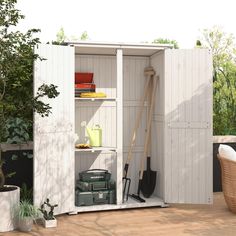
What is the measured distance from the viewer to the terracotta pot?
4.40 metres

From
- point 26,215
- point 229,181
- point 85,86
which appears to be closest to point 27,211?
point 26,215

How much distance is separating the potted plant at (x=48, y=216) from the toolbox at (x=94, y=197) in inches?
21.2

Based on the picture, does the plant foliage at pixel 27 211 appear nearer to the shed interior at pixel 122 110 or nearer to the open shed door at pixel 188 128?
the shed interior at pixel 122 110

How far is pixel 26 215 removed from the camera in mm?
4465

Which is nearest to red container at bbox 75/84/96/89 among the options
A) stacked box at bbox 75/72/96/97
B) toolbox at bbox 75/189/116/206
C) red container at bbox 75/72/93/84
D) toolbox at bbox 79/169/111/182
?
stacked box at bbox 75/72/96/97

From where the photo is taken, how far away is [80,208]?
512cm

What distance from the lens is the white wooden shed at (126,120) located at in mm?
4781

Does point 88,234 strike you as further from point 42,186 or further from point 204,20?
point 204,20

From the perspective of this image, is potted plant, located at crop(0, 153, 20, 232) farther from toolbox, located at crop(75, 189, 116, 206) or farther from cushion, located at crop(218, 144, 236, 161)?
cushion, located at crop(218, 144, 236, 161)

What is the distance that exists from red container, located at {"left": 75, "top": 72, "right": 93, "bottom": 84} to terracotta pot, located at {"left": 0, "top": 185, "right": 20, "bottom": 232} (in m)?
1.66

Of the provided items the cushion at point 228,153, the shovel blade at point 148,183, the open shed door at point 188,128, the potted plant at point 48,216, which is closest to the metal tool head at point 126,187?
the shovel blade at point 148,183

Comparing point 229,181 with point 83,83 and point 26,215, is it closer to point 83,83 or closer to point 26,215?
point 83,83

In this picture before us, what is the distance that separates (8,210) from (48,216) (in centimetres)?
43

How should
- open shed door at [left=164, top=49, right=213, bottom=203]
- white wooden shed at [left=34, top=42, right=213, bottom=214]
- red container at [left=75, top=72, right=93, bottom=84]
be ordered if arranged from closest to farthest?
white wooden shed at [left=34, top=42, right=213, bottom=214] < open shed door at [left=164, top=49, right=213, bottom=203] < red container at [left=75, top=72, right=93, bottom=84]
